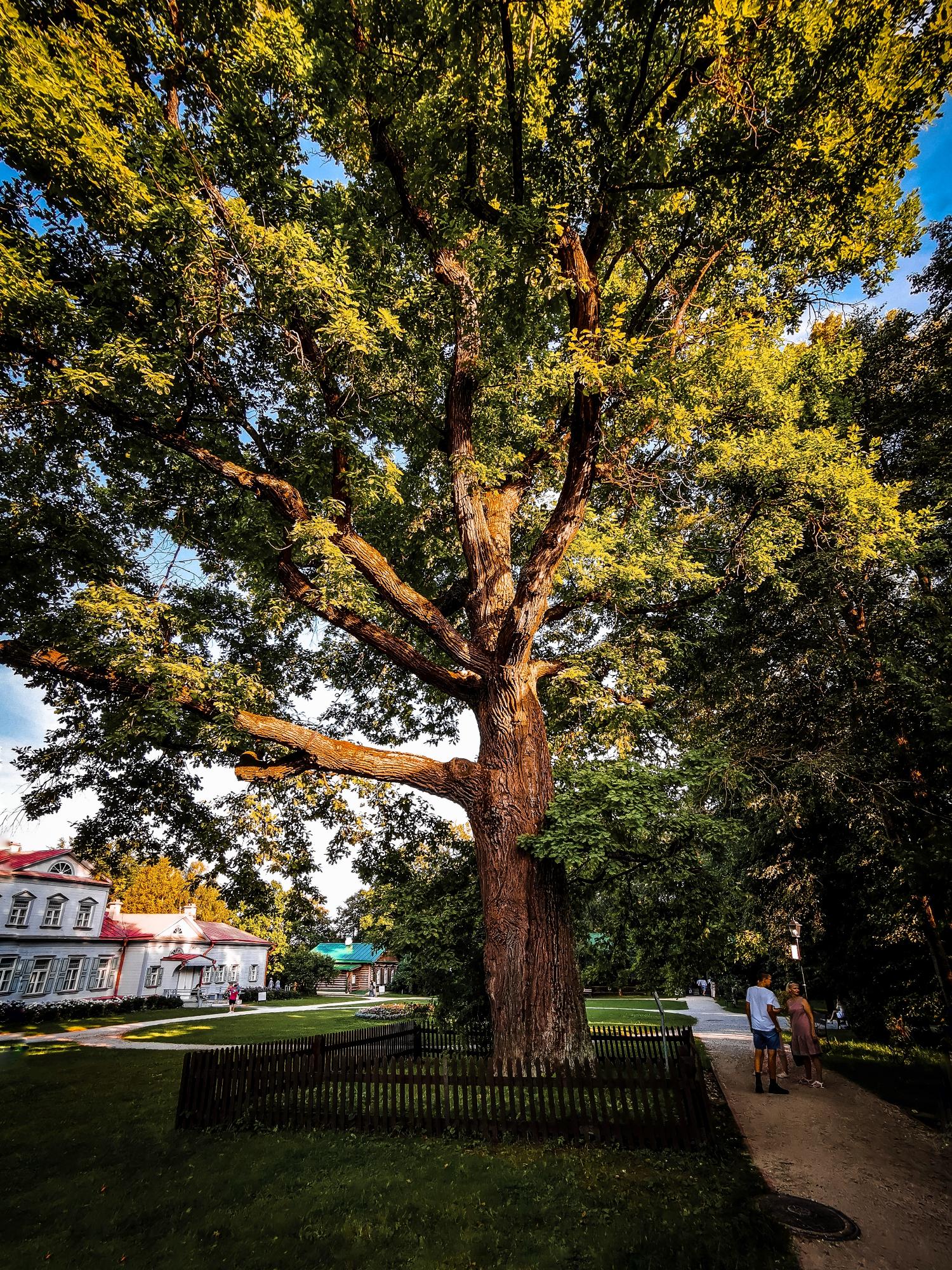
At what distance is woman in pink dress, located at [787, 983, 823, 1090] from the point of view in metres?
10.3

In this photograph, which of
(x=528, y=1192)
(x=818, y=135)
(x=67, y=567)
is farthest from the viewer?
(x=67, y=567)

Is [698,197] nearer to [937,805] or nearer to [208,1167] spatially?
[937,805]

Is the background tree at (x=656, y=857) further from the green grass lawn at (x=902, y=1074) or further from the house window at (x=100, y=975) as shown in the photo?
the house window at (x=100, y=975)

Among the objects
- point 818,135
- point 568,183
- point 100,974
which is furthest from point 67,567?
point 100,974

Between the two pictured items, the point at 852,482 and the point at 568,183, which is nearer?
the point at 568,183

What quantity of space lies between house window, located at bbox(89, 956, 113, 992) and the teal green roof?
75.6 ft

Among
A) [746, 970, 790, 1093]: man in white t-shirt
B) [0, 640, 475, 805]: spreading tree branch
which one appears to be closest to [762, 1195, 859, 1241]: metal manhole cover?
[746, 970, 790, 1093]: man in white t-shirt

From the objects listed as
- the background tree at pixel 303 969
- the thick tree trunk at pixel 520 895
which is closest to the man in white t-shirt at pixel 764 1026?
the thick tree trunk at pixel 520 895

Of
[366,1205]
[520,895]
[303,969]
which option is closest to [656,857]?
[520,895]

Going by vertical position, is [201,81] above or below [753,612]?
above

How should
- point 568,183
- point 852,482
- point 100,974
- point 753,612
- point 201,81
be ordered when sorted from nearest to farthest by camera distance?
point 568,183 → point 201,81 → point 852,482 → point 753,612 → point 100,974

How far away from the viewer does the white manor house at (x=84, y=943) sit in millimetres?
29797

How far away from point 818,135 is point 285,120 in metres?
7.01

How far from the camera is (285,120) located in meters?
8.63
